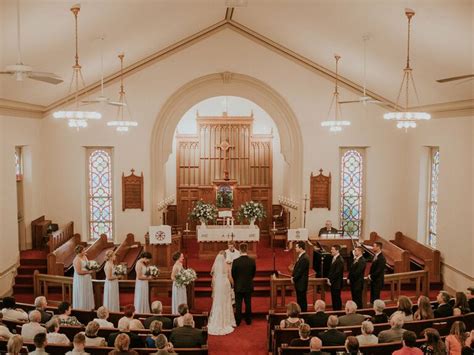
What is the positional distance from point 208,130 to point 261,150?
1.98 meters

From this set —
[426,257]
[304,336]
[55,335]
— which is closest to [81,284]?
[55,335]

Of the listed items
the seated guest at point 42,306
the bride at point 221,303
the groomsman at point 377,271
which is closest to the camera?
the seated guest at point 42,306

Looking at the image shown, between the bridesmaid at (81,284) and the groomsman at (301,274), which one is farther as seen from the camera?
the bridesmaid at (81,284)

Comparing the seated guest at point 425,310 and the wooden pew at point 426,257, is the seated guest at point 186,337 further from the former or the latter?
the wooden pew at point 426,257

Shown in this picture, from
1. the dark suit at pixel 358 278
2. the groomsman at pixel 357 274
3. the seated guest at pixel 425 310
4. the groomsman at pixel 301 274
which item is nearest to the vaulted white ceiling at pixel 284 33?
the groomsman at pixel 357 274

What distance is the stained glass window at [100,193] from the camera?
15.9 meters

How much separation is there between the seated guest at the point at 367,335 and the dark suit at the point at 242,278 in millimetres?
3495

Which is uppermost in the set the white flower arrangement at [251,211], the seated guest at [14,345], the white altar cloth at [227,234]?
the white flower arrangement at [251,211]

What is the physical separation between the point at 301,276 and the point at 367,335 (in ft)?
10.0

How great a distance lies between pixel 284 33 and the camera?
1358 centimetres

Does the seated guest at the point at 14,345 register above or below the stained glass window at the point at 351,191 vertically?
below

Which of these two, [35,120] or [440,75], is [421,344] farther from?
[35,120]

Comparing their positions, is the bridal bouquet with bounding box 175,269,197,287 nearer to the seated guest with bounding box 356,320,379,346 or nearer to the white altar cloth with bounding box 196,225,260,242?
the white altar cloth with bounding box 196,225,260,242

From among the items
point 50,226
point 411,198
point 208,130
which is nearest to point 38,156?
point 50,226
